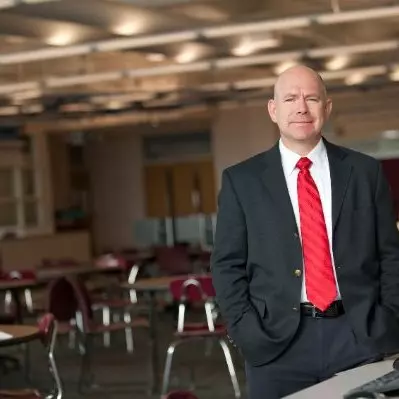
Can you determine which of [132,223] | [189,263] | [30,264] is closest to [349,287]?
[189,263]

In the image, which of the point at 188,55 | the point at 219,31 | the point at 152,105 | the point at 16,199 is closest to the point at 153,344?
the point at 219,31

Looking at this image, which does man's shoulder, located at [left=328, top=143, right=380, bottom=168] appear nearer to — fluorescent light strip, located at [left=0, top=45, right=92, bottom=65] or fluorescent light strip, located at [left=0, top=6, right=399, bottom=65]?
fluorescent light strip, located at [left=0, top=6, right=399, bottom=65]

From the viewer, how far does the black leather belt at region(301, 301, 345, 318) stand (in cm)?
308

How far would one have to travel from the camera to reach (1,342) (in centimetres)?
530

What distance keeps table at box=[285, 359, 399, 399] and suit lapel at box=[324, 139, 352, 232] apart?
0.46m

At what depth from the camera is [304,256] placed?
3.15 metres

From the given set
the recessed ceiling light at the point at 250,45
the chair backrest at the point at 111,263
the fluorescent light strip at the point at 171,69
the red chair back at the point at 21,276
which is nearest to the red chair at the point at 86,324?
the red chair back at the point at 21,276

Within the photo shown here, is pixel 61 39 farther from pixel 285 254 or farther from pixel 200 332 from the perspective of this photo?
pixel 285 254

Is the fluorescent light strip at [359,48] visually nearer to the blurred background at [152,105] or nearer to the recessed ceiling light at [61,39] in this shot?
the blurred background at [152,105]

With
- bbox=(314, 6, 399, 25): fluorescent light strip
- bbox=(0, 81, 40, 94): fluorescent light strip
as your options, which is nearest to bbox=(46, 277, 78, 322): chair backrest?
bbox=(314, 6, 399, 25): fluorescent light strip

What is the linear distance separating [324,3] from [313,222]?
30.3 ft

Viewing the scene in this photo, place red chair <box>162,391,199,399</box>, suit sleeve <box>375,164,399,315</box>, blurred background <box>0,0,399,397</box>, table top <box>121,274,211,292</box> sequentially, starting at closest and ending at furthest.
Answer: red chair <box>162,391,199,399</box> → suit sleeve <box>375,164,399,315</box> → table top <box>121,274,211,292</box> → blurred background <box>0,0,399,397</box>

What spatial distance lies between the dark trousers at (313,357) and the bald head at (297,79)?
0.68 m

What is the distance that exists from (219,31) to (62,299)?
112 inches
